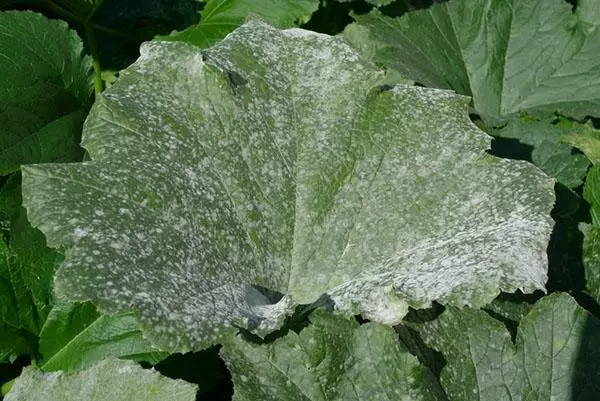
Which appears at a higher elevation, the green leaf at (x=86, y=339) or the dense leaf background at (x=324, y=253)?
the dense leaf background at (x=324, y=253)

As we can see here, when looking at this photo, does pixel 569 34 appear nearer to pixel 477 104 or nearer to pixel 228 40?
pixel 477 104

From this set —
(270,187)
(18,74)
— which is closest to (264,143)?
(270,187)

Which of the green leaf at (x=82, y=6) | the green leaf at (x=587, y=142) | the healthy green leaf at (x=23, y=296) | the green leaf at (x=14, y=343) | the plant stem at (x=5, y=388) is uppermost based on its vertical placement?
the green leaf at (x=82, y=6)

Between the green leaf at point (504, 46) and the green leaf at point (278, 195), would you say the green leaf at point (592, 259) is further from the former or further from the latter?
the green leaf at point (504, 46)

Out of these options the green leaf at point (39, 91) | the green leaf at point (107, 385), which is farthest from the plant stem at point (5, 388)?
the green leaf at point (39, 91)

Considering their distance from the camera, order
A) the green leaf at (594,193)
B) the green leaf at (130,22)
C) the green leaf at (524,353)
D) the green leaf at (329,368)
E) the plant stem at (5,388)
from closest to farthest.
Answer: the green leaf at (329,368) → the green leaf at (524,353) → the plant stem at (5,388) → the green leaf at (594,193) → the green leaf at (130,22)

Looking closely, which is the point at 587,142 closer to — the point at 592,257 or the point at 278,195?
the point at 592,257
